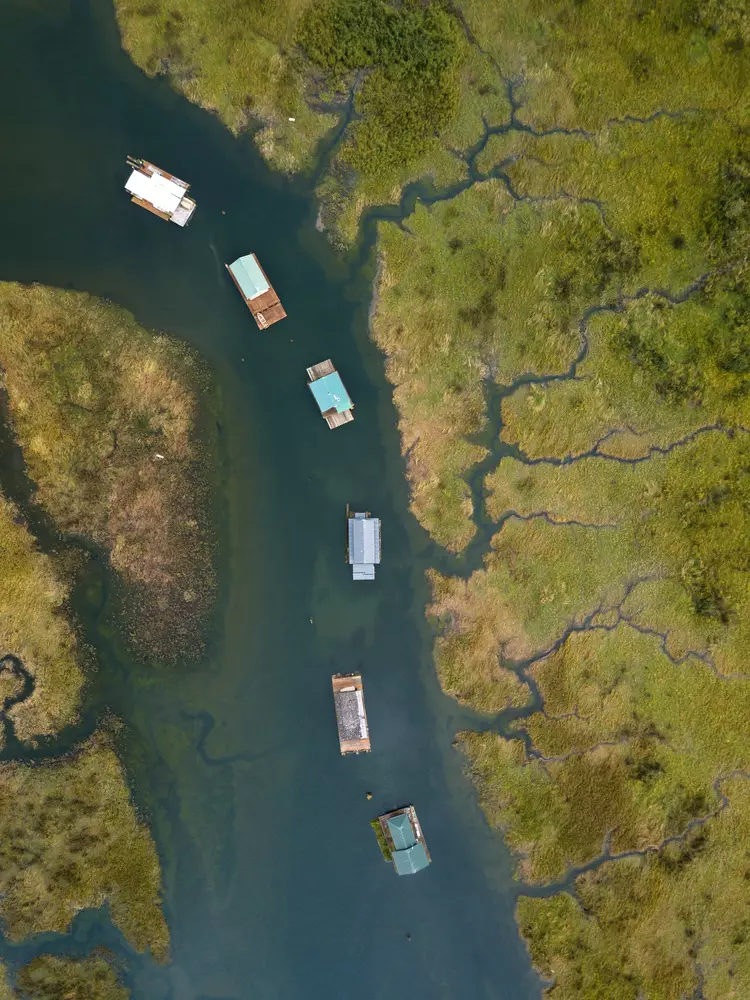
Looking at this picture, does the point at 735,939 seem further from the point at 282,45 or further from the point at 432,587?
the point at 282,45

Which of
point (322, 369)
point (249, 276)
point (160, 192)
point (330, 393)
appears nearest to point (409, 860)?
point (330, 393)

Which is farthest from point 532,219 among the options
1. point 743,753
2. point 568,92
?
point 743,753

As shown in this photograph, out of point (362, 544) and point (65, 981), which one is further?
point (65, 981)

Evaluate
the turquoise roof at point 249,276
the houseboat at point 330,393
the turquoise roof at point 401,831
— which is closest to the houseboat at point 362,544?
the houseboat at point 330,393

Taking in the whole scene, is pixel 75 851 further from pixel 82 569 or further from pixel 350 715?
pixel 350 715

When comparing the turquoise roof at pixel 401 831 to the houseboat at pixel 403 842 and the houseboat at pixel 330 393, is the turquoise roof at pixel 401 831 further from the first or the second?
the houseboat at pixel 330 393
